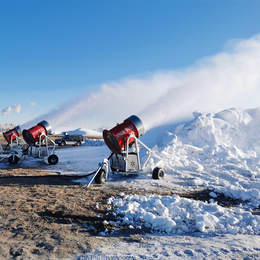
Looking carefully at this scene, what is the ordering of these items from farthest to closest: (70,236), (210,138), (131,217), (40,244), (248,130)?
(248,130)
(210,138)
(131,217)
(70,236)
(40,244)

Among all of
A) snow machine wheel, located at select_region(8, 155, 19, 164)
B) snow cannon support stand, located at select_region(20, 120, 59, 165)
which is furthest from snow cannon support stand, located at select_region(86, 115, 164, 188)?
snow machine wheel, located at select_region(8, 155, 19, 164)

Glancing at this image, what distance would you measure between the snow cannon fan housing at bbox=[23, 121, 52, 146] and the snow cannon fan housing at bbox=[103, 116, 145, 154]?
7.43 m

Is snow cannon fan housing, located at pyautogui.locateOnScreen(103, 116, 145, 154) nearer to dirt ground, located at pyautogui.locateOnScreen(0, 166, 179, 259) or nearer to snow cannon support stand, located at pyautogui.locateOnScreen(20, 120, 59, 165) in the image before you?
dirt ground, located at pyautogui.locateOnScreen(0, 166, 179, 259)

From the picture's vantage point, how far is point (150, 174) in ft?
34.4

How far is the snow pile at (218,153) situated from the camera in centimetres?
926

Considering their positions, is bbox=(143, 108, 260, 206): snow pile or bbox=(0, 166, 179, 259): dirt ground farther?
bbox=(143, 108, 260, 206): snow pile

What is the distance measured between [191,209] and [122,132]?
4.97 meters

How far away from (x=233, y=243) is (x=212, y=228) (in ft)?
2.13

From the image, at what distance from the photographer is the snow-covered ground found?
3932 mm

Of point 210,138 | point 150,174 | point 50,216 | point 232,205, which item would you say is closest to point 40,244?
point 50,216

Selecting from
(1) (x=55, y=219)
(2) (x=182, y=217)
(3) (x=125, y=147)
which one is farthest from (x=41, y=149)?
(2) (x=182, y=217)

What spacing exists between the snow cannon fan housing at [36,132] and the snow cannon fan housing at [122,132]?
293 inches

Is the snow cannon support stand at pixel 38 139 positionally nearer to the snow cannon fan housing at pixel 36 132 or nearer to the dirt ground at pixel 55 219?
the snow cannon fan housing at pixel 36 132

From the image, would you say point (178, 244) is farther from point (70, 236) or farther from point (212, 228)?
point (70, 236)
